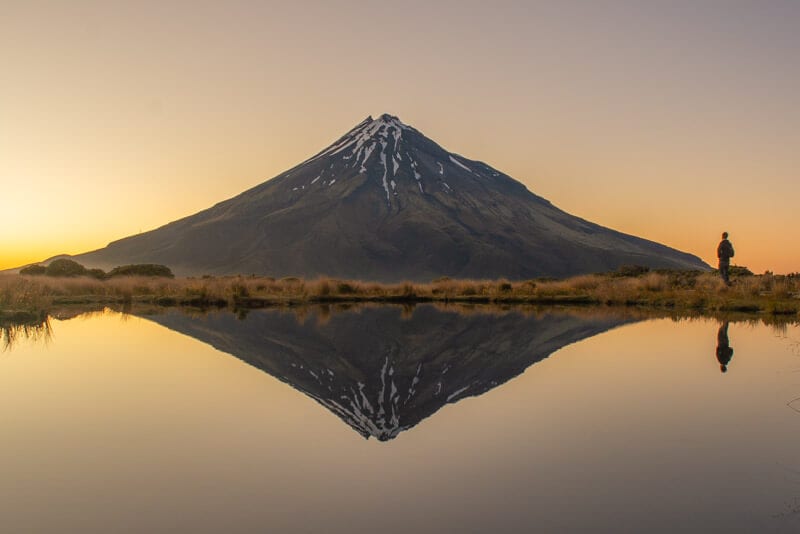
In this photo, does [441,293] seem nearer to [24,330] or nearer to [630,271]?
[630,271]

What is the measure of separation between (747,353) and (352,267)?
113 metres

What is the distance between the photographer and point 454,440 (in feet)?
21.4

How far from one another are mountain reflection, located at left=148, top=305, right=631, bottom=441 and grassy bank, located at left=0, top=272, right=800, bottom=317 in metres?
5.81

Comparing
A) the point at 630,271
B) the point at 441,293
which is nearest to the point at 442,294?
the point at 441,293

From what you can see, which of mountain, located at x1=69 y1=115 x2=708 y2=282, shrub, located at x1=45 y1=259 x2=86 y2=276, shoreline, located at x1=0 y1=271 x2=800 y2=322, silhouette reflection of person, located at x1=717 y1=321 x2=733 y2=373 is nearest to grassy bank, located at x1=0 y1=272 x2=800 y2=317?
shoreline, located at x1=0 y1=271 x2=800 y2=322

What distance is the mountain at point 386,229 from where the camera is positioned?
125 meters

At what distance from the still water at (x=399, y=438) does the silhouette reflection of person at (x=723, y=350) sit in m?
0.10

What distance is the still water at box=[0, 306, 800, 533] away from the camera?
4.47 metres

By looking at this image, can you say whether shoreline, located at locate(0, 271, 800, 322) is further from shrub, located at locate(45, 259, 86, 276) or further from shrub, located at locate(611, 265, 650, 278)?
shrub, located at locate(45, 259, 86, 276)

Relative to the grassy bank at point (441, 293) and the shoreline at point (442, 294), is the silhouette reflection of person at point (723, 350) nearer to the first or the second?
the shoreline at point (442, 294)

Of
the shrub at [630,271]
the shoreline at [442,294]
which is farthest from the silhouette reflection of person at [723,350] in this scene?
the shrub at [630,271]

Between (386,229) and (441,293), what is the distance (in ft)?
348

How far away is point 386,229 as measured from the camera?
140m

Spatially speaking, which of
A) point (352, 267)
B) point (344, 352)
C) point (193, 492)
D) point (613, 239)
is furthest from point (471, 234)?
point (193, 492)
